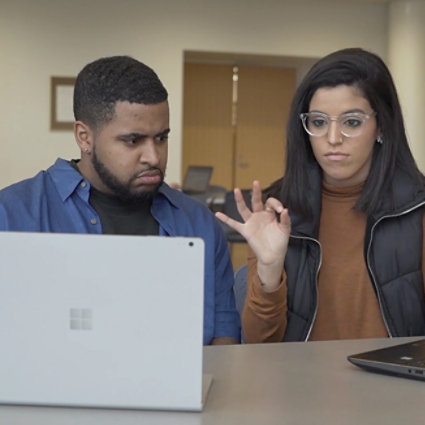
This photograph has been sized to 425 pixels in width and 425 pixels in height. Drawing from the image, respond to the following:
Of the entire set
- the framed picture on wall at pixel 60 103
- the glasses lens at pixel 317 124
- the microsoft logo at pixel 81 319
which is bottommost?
the microsoft logo at pixel 81 319

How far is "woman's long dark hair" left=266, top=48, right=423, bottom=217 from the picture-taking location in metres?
1.93

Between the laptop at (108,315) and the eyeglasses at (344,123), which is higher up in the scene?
the eyeglasses at (344,123)

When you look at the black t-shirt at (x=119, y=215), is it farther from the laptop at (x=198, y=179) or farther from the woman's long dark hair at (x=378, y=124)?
the laptop at (x=198, y=179)

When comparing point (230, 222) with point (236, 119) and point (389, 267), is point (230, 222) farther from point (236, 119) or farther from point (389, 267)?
point (236, 119)

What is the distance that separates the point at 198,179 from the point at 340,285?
5272 mm

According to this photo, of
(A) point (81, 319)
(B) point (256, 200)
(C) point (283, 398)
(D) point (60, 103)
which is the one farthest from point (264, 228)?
(D) point (60, 103)

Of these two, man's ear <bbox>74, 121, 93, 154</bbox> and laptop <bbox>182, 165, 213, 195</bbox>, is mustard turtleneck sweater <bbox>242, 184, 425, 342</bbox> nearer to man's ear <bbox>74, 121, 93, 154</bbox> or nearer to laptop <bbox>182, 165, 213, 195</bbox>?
man's ear <bbox>74, 121, 93, 154</bbox>

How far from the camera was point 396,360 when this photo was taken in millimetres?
1343

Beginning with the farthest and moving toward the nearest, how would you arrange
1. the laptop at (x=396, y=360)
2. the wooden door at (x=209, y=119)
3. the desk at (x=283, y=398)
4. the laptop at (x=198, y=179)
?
the wooden door at (x=209, y=119), the laptop at (x=198, y=179), the laptop at (x=396, y=360), the desk at (x=283, y=398)

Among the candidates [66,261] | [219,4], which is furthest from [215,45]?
[66,261]

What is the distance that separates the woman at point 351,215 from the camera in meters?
1.89

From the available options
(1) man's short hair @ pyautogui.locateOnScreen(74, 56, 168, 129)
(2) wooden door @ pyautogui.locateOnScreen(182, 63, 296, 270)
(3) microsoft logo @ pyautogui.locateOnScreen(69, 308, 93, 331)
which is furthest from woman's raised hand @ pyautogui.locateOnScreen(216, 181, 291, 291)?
(2) wooden door @ pyautogui.locateOnScreen(182, 63, 296, 270)

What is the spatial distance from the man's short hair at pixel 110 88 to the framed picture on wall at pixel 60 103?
19.9 feet

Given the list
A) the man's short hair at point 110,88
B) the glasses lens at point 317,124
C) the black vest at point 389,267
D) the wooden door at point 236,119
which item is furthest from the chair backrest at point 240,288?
the wooden door at point 236,119
